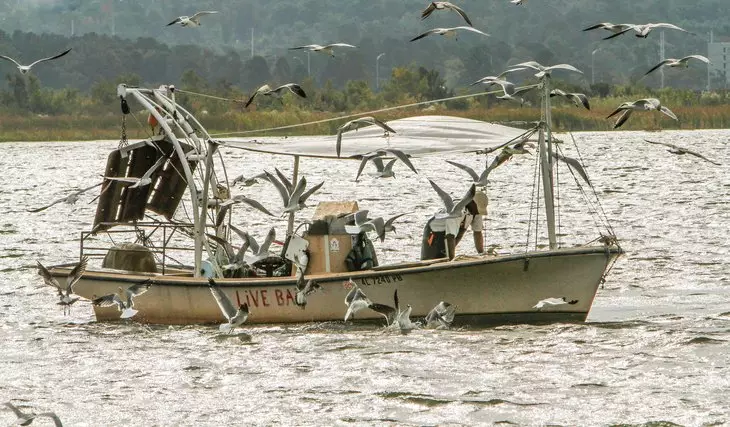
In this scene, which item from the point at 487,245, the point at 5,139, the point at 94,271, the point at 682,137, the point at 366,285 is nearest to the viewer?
the point at 366,285

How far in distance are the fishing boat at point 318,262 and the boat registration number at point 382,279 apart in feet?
0.04

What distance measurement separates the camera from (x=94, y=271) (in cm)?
2277

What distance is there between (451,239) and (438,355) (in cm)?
239

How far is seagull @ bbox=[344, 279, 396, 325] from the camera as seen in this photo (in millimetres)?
19047

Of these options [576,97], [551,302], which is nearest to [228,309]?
[551,302]

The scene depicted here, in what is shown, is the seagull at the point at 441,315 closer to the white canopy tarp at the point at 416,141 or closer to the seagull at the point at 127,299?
the white canopy tarp at the point at 416,141

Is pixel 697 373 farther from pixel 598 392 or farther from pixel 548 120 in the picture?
pixel 548 120

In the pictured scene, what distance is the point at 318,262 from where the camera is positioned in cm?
2120

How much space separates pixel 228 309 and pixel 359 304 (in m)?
2.28

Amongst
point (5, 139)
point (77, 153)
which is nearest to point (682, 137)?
point (77, 153)

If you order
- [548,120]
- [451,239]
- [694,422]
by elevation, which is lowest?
[694,422]

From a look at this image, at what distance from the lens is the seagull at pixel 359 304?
62.5 feet

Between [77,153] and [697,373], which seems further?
[77,153]

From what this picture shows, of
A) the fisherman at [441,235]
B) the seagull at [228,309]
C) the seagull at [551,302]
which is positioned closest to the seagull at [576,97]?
the fisherman at [441,235]
